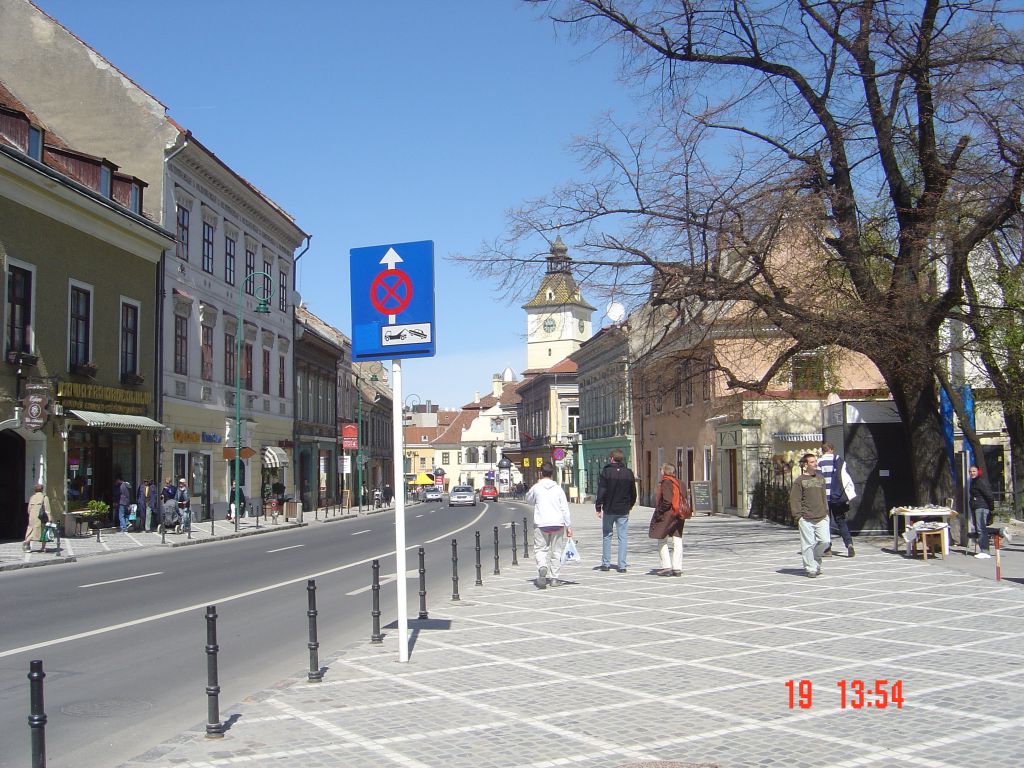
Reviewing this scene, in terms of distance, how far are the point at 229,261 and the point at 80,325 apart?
44.0 ft

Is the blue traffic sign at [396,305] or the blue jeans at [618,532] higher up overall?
the blue traffic sign at [396,305]

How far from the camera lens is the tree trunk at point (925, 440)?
2075cm

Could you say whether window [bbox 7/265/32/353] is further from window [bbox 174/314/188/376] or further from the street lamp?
window [bbox 174/314/188/376]

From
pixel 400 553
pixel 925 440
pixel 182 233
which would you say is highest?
pixel 182 233

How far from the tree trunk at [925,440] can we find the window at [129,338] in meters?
22.8

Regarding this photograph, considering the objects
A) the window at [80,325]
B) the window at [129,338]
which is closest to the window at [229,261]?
the window at [129,338]

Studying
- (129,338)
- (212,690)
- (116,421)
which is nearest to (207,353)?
(129,338)

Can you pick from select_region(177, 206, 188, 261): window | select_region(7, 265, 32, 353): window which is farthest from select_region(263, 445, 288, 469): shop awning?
select_region(7, 265, 32, 353): window

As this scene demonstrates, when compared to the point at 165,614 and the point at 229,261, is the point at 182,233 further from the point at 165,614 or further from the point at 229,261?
the point at 165,614

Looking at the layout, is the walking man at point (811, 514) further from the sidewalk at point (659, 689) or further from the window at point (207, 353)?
the window at point (207, 353)

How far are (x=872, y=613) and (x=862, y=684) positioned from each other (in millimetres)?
4148

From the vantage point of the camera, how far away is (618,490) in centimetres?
1644

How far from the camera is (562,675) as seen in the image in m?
8.30

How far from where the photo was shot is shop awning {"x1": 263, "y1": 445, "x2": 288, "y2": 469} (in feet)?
148
